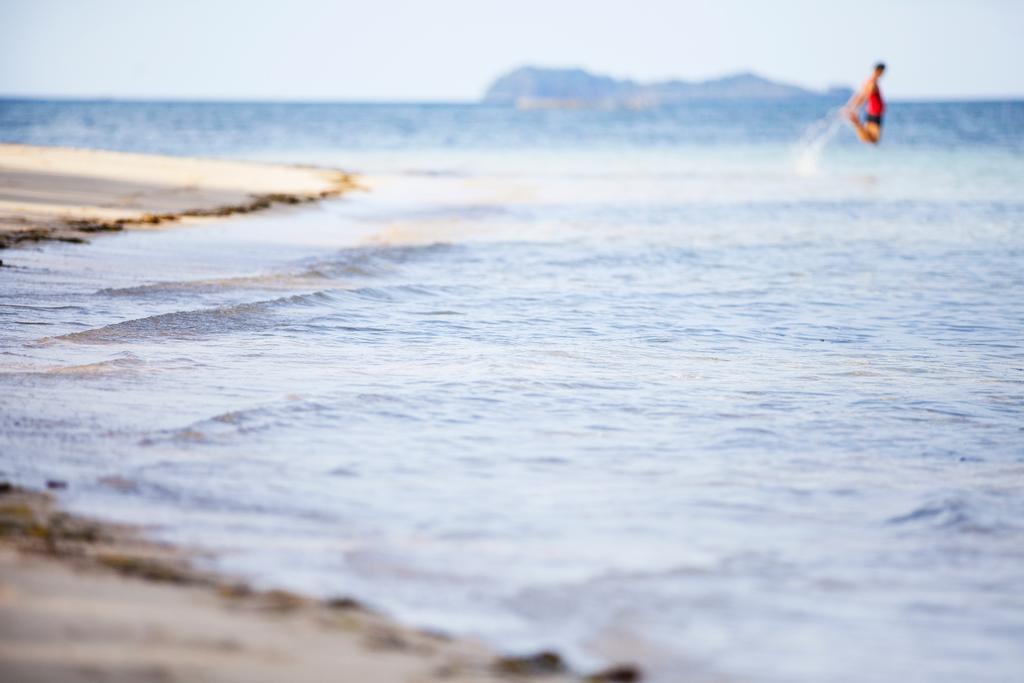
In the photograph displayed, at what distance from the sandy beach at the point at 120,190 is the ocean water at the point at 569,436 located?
114cm

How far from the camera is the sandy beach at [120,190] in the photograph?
13.0 meters

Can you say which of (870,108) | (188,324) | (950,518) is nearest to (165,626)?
(950,518)

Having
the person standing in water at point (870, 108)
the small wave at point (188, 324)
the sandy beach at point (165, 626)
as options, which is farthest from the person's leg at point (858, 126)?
the sandy beach at point (165, 626)

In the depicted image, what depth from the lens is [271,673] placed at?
113 inches

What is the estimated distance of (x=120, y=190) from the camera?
17672 millimetres

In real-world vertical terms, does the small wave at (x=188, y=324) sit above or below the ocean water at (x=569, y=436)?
above

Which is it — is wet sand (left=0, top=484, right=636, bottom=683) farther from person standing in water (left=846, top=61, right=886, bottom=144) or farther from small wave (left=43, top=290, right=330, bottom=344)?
person standing in water (left=846, top=61, right=886, bottom=144)

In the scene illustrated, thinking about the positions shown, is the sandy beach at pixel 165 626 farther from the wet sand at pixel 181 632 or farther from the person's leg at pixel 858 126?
the person's leg at pixel 858 126

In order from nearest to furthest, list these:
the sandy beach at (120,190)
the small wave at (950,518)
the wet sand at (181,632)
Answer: the wet sand at (181,632), the small wave at (950,518), the sandy beach at (120,190)

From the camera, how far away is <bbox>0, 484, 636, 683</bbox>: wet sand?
2.82 metres

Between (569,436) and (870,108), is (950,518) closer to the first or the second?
(569,436)

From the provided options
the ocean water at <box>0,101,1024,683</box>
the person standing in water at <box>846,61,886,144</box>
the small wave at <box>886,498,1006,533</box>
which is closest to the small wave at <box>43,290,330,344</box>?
the ocean water at <box>0,101,1024,683</box>

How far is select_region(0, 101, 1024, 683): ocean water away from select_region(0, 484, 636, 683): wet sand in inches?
7.3

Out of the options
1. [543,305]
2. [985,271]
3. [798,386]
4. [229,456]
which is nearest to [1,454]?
[229,456]
